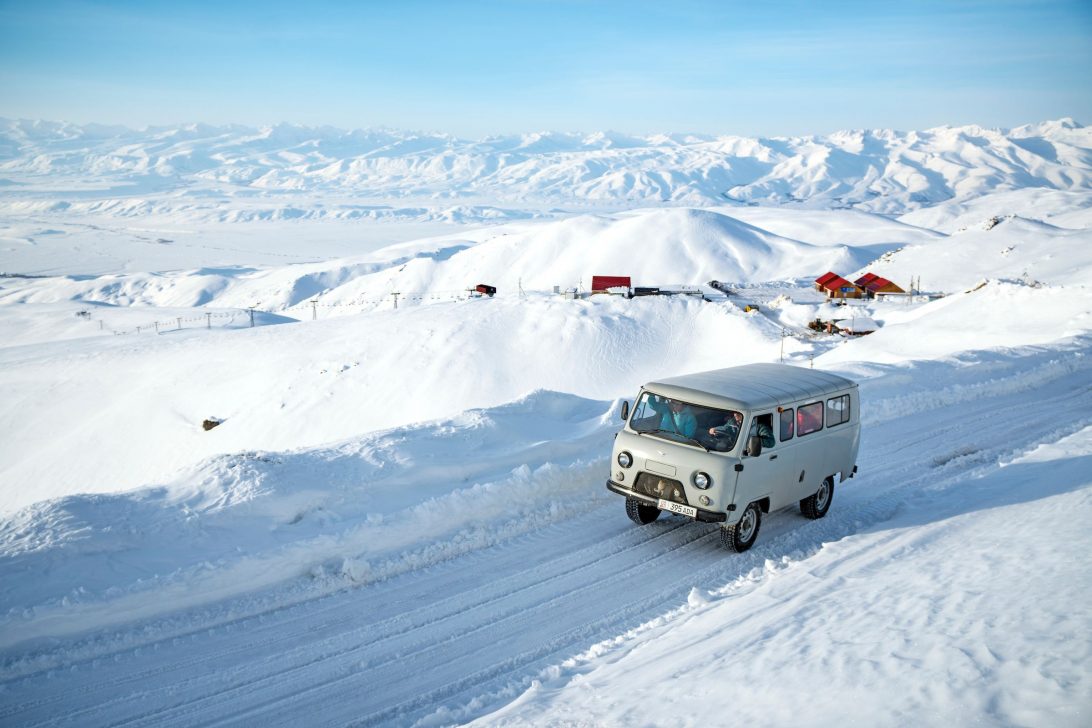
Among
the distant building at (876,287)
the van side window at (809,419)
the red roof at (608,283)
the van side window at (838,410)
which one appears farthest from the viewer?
the distant building at (876,287)

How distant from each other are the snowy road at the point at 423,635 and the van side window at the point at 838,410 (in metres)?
1.26

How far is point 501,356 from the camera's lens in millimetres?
29891

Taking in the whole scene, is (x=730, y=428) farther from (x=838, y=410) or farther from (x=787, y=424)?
(x=838, y=410)

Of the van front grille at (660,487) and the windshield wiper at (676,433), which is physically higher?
the windshield wiper at (676,433)

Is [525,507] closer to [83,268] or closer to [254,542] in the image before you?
[254,542]

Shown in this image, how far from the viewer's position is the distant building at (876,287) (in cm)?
4950

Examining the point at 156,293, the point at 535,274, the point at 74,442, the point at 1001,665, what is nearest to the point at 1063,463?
the point at 1001,665

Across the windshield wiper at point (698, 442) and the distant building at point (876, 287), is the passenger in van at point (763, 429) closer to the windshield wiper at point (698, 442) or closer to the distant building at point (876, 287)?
the windshield wiper at point (698, 442)

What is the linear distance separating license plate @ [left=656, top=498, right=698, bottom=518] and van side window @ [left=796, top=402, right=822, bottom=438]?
1.76m

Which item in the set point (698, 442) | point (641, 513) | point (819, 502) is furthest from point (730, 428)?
point (819, 502)

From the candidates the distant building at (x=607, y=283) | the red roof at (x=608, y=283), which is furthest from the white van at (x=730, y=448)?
the red roof at (x=608, y=283)

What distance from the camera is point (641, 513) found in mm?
9312

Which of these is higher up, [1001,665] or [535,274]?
[1001,665]

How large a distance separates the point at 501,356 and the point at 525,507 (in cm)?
2028
